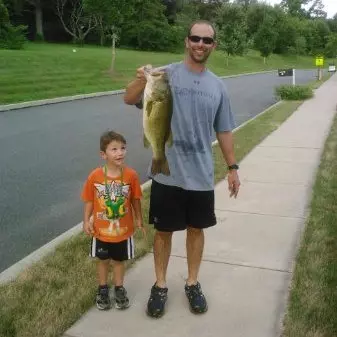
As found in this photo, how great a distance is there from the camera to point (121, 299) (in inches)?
142

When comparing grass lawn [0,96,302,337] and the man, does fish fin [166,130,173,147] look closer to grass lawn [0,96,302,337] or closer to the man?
the man

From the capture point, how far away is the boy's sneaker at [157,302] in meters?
3.51

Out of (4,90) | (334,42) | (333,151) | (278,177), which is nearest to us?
(278,177)

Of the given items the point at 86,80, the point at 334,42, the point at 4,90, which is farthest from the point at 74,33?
the point at 4,90

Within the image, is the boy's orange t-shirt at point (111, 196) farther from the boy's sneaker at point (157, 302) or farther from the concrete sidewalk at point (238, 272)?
the concrete sidewalk at point (238, 272)

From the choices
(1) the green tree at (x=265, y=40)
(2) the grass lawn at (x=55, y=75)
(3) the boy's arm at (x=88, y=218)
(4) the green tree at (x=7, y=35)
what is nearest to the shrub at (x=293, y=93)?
(2) the grass lawn at (x=55, y=75)

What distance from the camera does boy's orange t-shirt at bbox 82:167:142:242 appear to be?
343 centimetres

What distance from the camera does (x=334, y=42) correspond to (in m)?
44.7

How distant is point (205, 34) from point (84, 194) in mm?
1311

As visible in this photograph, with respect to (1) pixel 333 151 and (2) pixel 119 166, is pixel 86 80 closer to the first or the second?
(1) pixel 333 151

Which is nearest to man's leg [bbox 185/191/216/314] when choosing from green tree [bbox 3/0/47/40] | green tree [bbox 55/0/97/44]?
green tree [bbox 55/0/97/44]

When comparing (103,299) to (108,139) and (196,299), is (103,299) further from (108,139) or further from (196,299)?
(108,139)

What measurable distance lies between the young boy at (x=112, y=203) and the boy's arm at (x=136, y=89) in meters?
0.29

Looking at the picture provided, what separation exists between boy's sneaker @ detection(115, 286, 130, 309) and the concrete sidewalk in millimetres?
51
